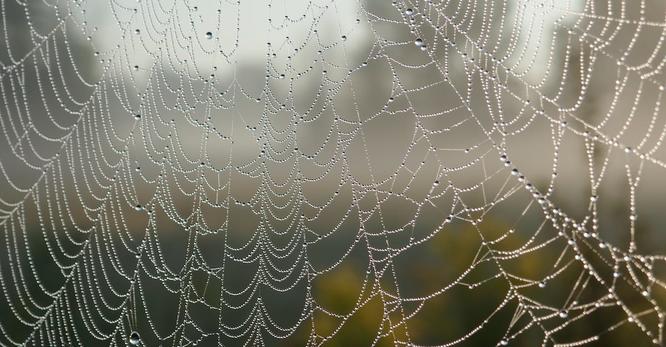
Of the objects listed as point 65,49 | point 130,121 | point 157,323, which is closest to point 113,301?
point 157,323

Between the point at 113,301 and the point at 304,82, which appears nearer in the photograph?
the point at 304,82

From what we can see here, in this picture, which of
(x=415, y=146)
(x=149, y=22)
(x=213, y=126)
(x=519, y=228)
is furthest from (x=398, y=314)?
(x=149, y=22)

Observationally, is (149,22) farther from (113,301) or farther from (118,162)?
(113,301)

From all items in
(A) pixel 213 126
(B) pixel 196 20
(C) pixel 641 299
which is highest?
(B) pixel 196 20

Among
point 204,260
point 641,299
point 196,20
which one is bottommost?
point 641,299

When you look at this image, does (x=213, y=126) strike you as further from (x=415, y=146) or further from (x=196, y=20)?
(x=415, y=146)

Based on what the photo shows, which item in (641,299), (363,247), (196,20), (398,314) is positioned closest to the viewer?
(196,20)

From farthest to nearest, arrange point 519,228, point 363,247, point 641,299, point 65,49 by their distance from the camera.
A: point 641,299, point 519,228, point 363,247, point 65,49

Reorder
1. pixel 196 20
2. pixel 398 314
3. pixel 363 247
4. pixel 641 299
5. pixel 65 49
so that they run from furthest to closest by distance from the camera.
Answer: pixel 398 314, pixel 641 299, pixel 363 247, pixel 65 49, pixel 196 20

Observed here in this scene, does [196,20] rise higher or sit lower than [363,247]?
higher
